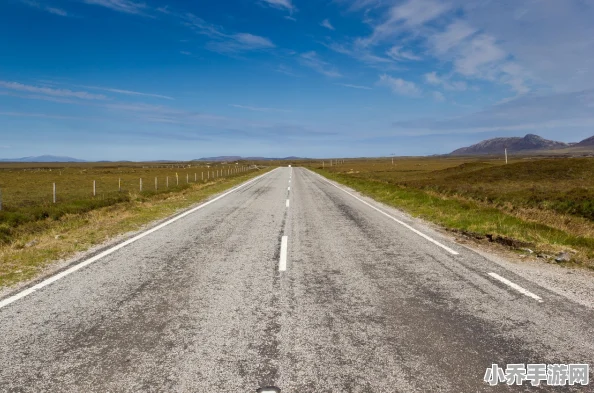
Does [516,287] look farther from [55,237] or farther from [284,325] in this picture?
[55,237]

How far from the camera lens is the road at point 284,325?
3332mm

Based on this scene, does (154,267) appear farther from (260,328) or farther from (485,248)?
(485,248)

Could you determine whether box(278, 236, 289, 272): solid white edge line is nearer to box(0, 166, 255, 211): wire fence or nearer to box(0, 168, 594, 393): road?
box(0, 168, 594, 393): road

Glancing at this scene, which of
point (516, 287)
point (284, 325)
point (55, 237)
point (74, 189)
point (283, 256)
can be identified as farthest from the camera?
point (74, 189)

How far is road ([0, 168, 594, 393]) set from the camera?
10.9ft

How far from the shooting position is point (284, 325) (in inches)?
172

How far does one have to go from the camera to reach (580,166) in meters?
34.1

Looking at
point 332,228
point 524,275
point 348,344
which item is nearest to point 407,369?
point 348,344

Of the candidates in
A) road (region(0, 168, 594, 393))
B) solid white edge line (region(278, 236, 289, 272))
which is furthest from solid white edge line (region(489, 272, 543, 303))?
solid white edge line (region(278, 236, 289, 272))

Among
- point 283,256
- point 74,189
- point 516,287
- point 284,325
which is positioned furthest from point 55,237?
point 74,189

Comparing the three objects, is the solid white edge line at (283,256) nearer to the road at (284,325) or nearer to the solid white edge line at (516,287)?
the road at (284,325)

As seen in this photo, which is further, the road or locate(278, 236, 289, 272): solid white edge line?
locate(278, 236, 289, 272): solid white edge line

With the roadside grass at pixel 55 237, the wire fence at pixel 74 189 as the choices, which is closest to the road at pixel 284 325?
the roadside grass at pixel 55 237

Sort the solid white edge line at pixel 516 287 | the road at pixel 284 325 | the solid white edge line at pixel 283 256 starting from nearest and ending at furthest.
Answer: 1. the road at pixel 284 325
2. the solid white edge line at pixel 516 287
3. the solid white edge line at pixel 283 256
